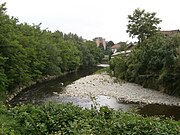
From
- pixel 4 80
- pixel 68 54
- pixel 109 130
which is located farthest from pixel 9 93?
pixel 68 54

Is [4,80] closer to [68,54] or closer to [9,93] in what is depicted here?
[9,93]

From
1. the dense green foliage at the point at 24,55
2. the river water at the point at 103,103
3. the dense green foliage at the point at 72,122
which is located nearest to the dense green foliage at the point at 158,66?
the river water at the point at 103,103

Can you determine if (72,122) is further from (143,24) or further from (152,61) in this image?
(143,24)

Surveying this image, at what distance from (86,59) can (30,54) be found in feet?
163

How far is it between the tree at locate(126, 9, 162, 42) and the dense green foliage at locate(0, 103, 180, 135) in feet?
139

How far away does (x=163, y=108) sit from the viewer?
969 inches

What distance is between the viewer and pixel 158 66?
1449 inches

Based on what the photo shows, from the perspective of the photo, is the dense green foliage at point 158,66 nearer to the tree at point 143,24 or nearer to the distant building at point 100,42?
the tree at point 143,24

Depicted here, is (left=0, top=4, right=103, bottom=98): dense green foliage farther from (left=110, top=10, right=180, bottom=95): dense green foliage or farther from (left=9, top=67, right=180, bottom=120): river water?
(left=110, top=10, right=180, bottom=95): dense green foliage

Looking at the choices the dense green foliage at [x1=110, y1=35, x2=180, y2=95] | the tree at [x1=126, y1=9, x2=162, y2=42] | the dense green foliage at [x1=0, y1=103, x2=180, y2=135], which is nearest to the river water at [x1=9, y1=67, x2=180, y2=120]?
the dense green foliage at [x1=110, y1=35, x2=180, y2=95]

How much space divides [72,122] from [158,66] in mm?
28000

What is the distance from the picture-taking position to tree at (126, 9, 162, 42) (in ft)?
171

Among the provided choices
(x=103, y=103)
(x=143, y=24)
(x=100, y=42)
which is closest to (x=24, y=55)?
(x=103, y=103)

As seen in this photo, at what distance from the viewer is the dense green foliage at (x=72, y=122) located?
942 cm
